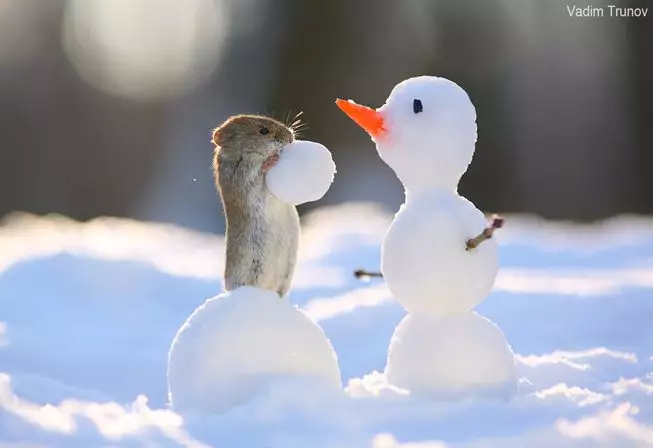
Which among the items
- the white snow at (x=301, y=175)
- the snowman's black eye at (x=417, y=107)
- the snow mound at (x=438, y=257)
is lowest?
the snow mound at (x=438, y=257)

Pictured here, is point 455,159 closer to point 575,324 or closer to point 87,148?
point 575,324

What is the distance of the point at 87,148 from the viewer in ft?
22.9

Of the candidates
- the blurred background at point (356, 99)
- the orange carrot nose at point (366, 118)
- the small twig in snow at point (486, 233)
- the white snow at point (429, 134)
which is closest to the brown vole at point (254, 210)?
the orange carrot nose at point (366, 118)

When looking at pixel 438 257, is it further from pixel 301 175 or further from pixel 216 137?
pixel 216 137

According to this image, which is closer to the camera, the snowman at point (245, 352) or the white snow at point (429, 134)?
the snowman at point (245, 352)

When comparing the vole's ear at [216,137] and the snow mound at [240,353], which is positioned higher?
the vole's ear at [216,137]

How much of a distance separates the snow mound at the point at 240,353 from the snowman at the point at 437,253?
0.79 ft

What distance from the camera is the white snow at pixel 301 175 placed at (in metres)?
2.14

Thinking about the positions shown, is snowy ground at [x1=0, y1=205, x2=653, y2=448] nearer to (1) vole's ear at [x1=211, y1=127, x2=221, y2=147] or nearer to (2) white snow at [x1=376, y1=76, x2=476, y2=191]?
(2) white snow at [x1=376, y1=76, x2=476, y2=191]

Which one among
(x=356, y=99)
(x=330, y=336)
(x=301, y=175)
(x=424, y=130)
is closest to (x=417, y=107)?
(x=424, y=130)

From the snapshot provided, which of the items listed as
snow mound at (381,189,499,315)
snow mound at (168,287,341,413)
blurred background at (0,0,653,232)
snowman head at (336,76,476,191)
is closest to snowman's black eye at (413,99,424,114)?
snowman head at (336,76,476,191)

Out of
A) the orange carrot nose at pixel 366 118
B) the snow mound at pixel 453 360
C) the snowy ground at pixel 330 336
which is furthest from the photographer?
the orange carrot nose at pixel 366 118

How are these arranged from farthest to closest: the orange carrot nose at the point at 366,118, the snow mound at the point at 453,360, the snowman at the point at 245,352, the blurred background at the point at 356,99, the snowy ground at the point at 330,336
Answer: the blurred background at the point at 356,99 → the orange carrot nose at the point at 366,118 → the snow mound at the point at 453,360 → the snowman at the point at 245,352 → the snowy ground at the point at 330,336

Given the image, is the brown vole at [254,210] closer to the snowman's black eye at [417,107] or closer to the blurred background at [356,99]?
the snowman's black eye at [417,107]
